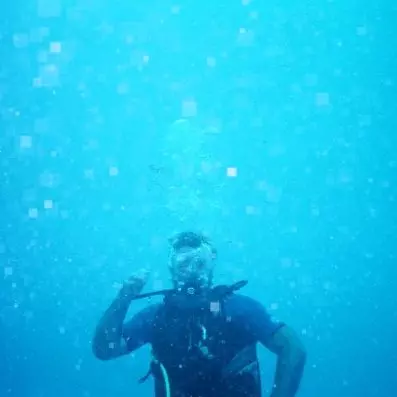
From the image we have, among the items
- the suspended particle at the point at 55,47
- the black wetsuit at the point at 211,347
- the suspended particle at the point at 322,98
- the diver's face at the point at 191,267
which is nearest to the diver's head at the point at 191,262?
the diver's face at the point at 191,267

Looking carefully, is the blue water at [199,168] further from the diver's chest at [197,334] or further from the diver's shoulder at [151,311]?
the diver's chest at [197,334]

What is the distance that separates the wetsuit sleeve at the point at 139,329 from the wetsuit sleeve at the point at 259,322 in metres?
0.74

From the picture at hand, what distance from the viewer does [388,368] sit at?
5628cm

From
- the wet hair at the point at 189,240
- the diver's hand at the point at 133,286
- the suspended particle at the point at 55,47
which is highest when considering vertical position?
the suspended particle at the point at 55,47

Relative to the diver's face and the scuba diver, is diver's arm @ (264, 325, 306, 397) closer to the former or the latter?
the scuba diver

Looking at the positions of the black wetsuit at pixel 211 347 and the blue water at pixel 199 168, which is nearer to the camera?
the black wetsuit at pixel 211 347

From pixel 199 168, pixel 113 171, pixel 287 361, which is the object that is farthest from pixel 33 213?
pixel 287 361

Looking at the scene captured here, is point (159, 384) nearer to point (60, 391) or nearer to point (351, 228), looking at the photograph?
point (60, 391)

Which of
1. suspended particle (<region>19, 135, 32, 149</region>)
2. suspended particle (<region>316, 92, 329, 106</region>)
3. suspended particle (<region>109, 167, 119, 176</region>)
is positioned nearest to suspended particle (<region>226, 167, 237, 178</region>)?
suspended particle (<region>316, 92, 329, 106</region>)

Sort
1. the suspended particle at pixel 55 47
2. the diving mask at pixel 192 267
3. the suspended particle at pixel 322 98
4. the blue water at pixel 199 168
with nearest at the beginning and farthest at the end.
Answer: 1. the diving mask at pixel 192 267
2. the suspended particle at pixel 55 47
3. the blue water at pixel 199 168
4. the suspended particle at pixel 322 98

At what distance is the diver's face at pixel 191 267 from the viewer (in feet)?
11.3

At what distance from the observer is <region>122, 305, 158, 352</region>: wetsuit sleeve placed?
3521mm

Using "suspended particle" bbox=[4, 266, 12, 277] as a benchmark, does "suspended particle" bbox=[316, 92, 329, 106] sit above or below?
above

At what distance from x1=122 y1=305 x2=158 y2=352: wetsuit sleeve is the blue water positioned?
38766 mm
